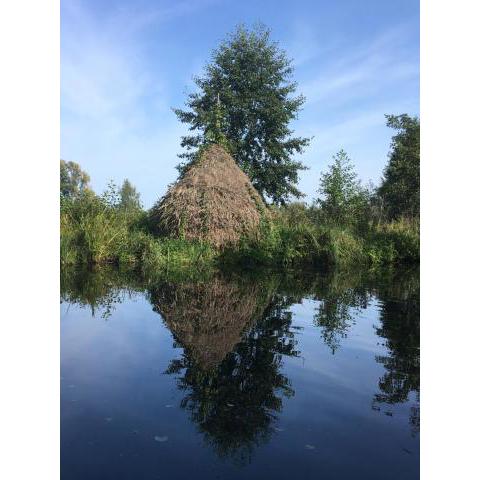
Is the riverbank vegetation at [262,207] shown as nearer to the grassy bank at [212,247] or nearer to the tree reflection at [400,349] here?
the grassy bank at [212,247]

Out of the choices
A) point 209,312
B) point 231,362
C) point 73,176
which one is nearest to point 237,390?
point 231,362

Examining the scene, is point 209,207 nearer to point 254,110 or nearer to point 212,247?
point 212,247

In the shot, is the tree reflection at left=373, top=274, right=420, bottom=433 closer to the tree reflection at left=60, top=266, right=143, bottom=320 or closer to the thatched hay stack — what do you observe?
the tree reflection at left=60, top=266, right=143, bottom=320

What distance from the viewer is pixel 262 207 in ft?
53.3

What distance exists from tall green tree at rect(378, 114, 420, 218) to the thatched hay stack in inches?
514

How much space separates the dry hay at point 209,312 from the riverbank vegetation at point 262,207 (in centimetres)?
335

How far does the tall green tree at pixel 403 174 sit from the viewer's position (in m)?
25.6

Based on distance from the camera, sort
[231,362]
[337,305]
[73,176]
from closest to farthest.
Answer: [231,362]
[337,305]
[73,176]

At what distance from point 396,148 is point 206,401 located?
2554 cm

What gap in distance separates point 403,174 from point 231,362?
78.1 feet

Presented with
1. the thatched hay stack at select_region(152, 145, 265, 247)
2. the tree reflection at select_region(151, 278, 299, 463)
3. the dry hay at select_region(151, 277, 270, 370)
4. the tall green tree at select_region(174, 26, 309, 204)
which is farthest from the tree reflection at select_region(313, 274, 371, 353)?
the tall green tree at select_region(174, 26, 309, 204)

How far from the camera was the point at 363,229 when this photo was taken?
17.5 meters

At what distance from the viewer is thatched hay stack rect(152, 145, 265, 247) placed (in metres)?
14.6
